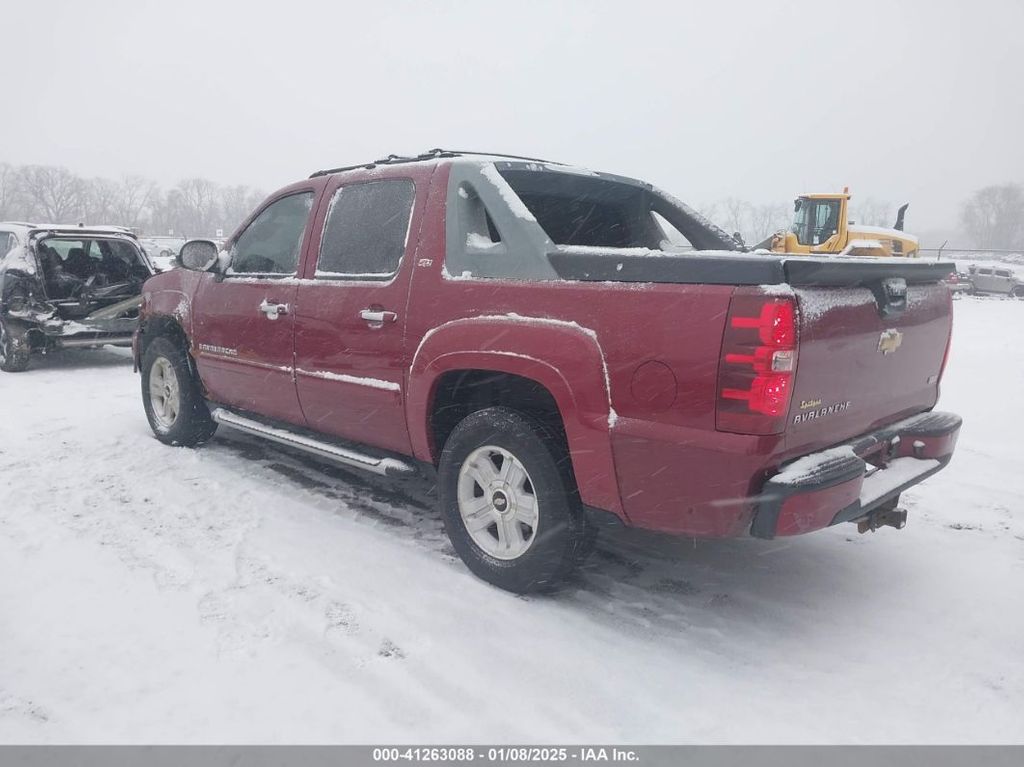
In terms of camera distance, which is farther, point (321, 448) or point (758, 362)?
point (321, 448)

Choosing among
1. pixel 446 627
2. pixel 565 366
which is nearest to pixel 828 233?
pixel 565 366

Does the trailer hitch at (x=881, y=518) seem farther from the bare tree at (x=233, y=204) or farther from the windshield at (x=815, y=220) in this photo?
the bare tree at (x=233, y=204)

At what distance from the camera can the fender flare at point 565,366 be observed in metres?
2.82

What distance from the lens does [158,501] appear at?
173 inches

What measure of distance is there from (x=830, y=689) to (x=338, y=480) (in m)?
3.25

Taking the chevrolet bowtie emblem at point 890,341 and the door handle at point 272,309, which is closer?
the chevrolet bowtie emblem at point 890,341

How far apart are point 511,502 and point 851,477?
4.59 feet

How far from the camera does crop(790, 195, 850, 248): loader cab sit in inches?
698

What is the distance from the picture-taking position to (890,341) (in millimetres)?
2986

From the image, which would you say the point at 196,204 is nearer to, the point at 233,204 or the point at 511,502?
the point at 233,204

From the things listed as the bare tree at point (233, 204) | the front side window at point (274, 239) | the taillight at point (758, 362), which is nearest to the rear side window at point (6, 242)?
the front side window at point (274, 239)

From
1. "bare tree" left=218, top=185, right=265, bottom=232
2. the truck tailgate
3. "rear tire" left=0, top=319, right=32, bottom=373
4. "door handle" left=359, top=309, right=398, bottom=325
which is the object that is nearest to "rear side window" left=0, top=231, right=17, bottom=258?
"rear tire" left=0, top=319, right=32, bottom=373

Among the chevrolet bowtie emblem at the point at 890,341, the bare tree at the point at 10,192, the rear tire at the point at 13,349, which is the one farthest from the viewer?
the bare tree at the point at 10,192

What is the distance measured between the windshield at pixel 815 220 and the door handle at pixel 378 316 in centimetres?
1665
